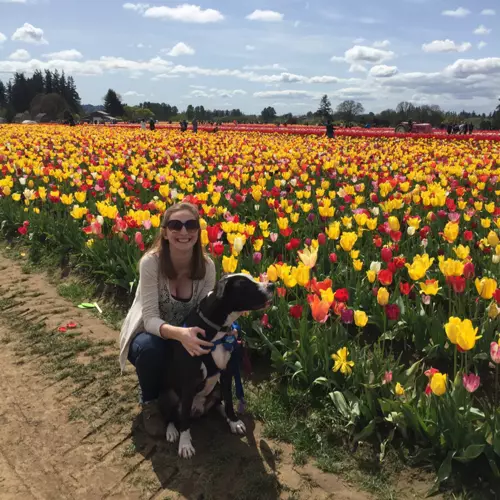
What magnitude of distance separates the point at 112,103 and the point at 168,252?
11127cm

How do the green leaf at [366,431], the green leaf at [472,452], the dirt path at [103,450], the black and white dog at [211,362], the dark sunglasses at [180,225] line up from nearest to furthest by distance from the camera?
1. the green leaf at [472,452]
2. the black and white dog at [211,362]
3. the dirt path at [103,450]
4. the green leaf at [366,431]
5. the dark sunglasses at [180,225]

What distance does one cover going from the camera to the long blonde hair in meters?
3.24

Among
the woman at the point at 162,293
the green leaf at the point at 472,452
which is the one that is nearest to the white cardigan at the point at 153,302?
the woman at the point at 162,293

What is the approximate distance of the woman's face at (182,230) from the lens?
318cm

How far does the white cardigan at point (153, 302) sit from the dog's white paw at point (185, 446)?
0.64m

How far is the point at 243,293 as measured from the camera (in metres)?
2.75

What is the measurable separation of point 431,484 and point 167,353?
5.59ft

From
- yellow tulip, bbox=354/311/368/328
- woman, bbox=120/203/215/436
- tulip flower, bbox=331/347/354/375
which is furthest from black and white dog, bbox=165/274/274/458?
yellow tulip, bbox=354/311/368/328

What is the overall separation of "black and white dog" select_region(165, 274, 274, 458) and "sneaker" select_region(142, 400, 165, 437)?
3.9 inches

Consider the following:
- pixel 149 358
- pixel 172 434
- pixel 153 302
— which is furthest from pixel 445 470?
pixel 153 302

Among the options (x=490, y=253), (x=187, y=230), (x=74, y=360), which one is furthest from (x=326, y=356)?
(x=490, y=253)

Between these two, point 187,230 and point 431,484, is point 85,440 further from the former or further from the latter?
point 431,484

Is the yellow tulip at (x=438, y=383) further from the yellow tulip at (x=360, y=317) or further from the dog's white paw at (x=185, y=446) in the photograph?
the dog's white paw at (x=185, y=446)

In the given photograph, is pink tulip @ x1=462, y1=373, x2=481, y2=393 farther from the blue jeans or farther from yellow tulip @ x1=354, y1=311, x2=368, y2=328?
the blue jeans
